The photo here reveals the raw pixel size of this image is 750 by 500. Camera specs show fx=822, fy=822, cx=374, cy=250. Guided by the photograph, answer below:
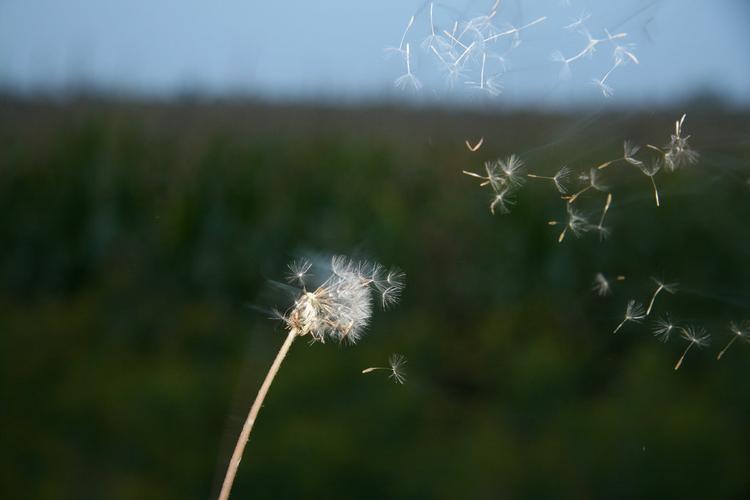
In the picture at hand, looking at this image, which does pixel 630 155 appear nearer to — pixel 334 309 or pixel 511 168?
pixel 511 168

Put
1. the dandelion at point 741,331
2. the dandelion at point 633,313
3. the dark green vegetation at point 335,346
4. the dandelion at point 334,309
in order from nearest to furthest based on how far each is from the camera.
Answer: the dandelion at point 334,309, the dandelion at point 633,313, the dandelion at point 741,331, the dark green vegetation at point 335,346

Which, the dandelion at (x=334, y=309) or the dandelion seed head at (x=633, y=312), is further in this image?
the dandelion seed head at (x=633, y=312)

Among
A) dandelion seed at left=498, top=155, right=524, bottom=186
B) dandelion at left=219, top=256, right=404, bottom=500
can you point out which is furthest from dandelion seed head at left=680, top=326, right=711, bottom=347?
dandelion at left=219, top=256, right=404, bottom=500

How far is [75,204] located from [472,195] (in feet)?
8.84

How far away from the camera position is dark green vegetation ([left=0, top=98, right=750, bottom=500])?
11.1 feet

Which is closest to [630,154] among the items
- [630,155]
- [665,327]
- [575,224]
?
[630,155]

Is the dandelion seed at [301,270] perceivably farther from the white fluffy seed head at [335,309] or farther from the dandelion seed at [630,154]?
the dandelion seed at [630,154]

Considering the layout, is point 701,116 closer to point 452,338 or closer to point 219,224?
point 452,338

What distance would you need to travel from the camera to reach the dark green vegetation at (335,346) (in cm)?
338

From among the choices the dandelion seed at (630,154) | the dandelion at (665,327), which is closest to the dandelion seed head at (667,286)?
the dandelion at (665,327)

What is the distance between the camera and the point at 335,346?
3865mm

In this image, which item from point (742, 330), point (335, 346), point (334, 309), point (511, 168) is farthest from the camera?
point (335, 346)

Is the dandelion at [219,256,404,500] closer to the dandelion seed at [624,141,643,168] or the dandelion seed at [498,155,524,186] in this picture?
the dandelion seed at [498,155,524,186]

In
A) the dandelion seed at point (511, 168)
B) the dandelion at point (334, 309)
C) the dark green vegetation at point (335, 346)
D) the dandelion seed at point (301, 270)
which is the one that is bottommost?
the dark green vegetation at point (335, 346)
